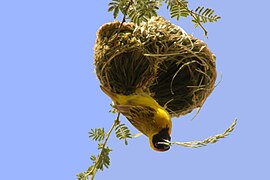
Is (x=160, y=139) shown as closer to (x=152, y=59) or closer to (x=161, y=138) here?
(x=161, y=138)

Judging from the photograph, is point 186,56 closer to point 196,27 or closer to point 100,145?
point 196,27

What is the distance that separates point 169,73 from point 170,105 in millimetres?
121

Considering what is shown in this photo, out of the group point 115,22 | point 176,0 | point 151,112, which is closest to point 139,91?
point 151,112

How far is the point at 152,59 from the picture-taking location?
51.6 inches

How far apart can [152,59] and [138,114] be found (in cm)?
16

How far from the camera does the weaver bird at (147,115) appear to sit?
51.8 inches

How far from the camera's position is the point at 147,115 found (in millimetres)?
1324

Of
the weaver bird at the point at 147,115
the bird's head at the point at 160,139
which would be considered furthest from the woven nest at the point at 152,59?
the bird's head at the point at 160,139

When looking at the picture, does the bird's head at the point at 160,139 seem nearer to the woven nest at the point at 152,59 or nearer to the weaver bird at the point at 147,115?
the weaver bird at the point at 147,115

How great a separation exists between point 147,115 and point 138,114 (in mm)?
29

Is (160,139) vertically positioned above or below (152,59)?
below

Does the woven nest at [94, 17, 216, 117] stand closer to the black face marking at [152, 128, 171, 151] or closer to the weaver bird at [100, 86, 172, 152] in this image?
the weaver bird at [100, 86, 172, 152]

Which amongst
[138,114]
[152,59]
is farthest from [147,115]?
[152,59]

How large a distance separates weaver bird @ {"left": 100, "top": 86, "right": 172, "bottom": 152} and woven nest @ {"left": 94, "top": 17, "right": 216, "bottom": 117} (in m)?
0.02
